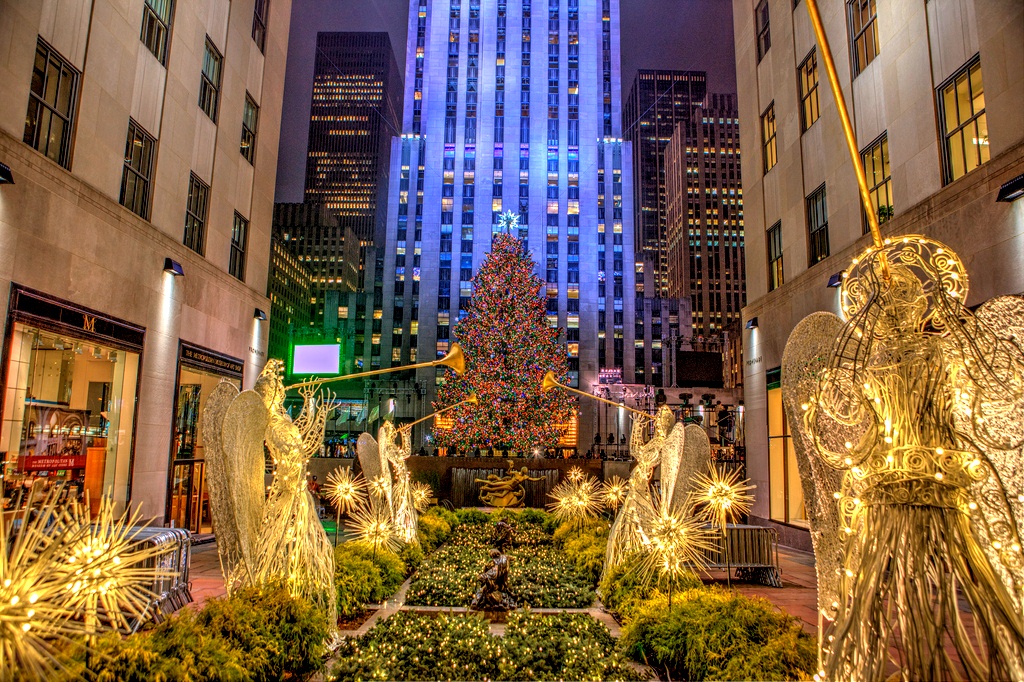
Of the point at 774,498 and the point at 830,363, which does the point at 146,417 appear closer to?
the point at 830,363

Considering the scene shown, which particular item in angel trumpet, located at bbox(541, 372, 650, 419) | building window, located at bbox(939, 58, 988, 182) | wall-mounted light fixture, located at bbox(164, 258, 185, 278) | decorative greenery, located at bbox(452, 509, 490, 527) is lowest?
decorative greenery, located at bbox(452, 509, 490, 527)

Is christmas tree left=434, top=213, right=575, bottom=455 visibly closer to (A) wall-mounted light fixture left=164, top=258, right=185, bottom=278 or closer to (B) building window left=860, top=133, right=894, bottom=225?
(A) wall-mounted light fixture left=164, top=258, right=185, bottom=278

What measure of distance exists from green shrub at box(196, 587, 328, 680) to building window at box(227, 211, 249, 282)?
14.8 m

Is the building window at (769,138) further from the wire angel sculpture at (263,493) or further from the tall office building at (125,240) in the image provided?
the wire angel sculpture at (263,493)

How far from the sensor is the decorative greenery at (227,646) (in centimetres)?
443

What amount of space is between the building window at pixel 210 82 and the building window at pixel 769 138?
56.6ft

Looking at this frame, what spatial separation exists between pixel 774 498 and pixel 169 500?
16790 millimetres

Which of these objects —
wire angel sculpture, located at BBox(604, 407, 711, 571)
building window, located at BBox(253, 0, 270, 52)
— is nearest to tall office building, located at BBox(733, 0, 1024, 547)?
wire angel sculpture, located at BBox(604, 407, 711, 571)

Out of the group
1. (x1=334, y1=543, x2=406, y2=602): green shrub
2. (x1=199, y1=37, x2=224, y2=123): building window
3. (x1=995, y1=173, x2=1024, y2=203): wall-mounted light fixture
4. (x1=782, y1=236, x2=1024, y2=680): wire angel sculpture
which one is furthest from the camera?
(x1=199, y1=37, x2=224, y2=123): building window

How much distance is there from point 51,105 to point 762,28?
2090 centimetres

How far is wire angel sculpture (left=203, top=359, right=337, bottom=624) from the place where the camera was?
5707 millimetres

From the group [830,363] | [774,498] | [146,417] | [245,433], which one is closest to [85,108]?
[146,417]

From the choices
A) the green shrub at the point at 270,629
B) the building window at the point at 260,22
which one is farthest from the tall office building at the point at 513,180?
the green shrub at the point at 270,629

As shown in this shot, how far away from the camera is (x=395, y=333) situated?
234 feet
